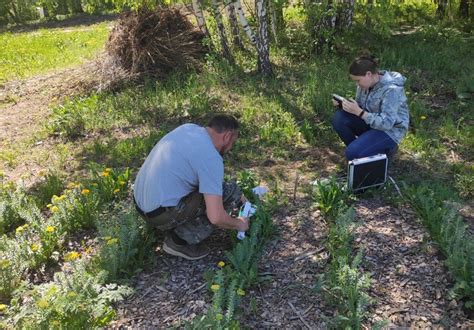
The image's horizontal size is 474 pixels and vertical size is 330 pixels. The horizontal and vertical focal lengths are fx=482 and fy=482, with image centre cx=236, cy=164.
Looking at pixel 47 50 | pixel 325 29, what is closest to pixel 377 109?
pixel 325 29

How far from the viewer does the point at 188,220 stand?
3.54 m

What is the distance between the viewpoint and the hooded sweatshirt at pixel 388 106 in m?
4.29

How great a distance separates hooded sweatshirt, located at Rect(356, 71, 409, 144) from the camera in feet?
14.1

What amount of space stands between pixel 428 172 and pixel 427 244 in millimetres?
1336

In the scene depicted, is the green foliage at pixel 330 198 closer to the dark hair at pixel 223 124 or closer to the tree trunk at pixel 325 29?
the dark hair at pixel 223 124

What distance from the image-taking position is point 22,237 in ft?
12.0

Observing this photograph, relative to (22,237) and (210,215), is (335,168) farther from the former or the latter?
(22,237)

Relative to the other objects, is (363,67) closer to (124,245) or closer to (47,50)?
(124,245)

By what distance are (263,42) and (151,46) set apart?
1.83m

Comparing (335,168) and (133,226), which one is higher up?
(133,226)

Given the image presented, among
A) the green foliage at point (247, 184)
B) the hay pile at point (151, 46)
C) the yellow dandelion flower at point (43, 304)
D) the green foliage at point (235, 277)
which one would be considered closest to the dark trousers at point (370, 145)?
the green foliage at point (247, 184)

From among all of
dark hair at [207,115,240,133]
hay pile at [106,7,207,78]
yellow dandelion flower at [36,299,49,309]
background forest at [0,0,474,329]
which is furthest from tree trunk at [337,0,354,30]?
yellow dandelion flower at [36,299,49,309]

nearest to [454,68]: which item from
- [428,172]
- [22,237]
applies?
[428,172]

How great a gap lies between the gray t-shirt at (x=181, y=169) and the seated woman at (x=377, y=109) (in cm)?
171
